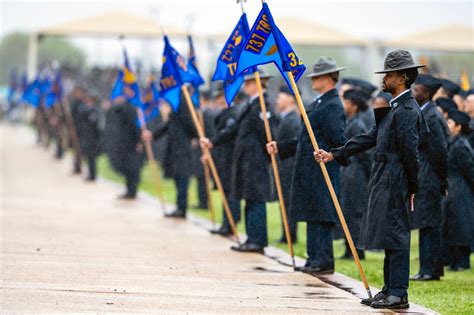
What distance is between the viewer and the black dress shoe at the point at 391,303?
383 inches

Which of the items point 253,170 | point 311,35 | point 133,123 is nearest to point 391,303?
point 253,170

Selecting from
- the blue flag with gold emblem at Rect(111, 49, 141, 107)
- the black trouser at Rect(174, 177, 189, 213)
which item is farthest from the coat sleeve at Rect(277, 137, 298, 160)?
the blue flag with gold emblem at Rect(111, 49, 141, 107)

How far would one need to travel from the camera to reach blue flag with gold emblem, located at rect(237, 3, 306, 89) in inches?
445

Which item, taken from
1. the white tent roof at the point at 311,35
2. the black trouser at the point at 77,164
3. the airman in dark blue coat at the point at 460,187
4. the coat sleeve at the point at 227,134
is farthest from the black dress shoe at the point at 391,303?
the white tent roof at the point at 311,35

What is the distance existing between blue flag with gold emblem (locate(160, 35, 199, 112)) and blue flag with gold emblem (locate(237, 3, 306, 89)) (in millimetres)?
4356

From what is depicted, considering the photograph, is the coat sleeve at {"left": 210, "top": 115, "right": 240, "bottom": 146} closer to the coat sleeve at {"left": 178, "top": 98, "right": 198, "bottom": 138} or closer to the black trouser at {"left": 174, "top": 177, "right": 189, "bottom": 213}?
the coat sleeve at {"left": 178, "top": 98, "right": 198, "bottom": 138}

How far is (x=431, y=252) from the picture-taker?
1210 centimetres

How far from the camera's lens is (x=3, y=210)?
1912 cm

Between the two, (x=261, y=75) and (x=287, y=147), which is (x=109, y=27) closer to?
(x=261, y=75)

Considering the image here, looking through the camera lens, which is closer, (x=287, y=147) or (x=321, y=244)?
(x=321, y=244)

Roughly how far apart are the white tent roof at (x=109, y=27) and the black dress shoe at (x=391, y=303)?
105 ft

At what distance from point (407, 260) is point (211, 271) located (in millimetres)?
2764

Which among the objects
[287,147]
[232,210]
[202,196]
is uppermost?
[287,147]

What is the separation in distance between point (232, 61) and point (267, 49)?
2.06m
